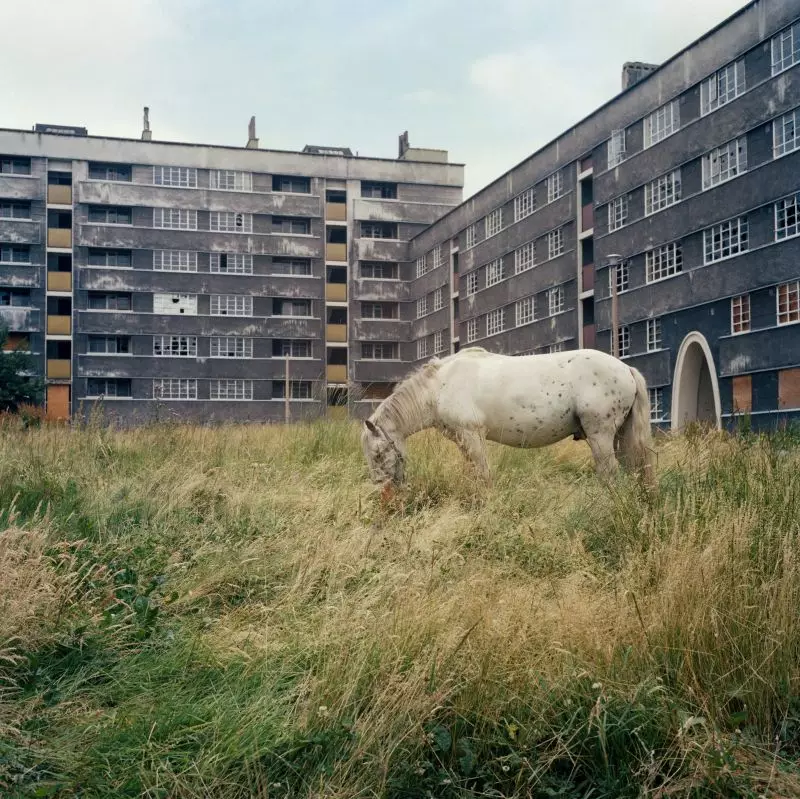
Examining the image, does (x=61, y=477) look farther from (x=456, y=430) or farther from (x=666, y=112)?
(x=666, y=112)

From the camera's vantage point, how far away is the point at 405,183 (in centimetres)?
6956

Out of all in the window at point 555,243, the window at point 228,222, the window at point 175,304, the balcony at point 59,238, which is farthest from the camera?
the window at point 228,222

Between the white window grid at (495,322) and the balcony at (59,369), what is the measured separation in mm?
27154

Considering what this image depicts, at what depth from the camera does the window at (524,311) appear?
5028 cm

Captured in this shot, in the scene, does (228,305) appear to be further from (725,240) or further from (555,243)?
(725,240)

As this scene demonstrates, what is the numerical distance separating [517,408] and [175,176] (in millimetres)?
58388

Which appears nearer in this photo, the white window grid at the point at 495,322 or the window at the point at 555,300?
the window at the point at 555,300

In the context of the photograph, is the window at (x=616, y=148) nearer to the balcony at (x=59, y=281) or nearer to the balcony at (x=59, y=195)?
the balcony at (x=59, y=281)

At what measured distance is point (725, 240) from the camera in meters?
34.9

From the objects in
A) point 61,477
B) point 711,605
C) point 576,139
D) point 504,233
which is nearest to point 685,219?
point 576,139

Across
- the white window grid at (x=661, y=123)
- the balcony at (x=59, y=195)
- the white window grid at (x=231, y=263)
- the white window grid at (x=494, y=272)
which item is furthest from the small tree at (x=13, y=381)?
the white window grid at (x=661, y=123)

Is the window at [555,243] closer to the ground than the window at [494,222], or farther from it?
closer to the ground

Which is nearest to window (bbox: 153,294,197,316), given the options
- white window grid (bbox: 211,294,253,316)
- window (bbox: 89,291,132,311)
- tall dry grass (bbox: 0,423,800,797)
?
white window grid (bbox: 211,294,253,316)

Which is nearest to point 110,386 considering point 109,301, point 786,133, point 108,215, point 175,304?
point 109,301
